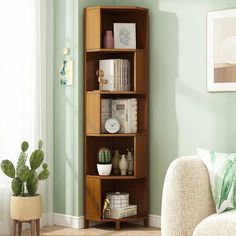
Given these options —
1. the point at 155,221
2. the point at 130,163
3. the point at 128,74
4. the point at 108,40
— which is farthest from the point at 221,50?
the point at 155,221

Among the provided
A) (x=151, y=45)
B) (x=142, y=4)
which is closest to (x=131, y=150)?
(x=151, y=45)

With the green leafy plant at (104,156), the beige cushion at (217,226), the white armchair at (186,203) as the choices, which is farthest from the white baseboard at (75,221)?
the beige cushion at (217,226)

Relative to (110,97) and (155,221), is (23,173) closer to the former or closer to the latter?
(110,97)

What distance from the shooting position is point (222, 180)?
4.02 meters

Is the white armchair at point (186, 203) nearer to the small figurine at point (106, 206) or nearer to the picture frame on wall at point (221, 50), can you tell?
the picture frame on wall at point (221, 50)

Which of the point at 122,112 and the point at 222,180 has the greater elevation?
the point at 122,112

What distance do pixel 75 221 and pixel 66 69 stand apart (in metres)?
1.35

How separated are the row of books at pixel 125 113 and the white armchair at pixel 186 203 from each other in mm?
1219

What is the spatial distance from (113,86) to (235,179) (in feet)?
5.04

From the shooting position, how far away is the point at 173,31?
5.06 m

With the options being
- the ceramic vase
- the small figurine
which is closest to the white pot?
the small figurine

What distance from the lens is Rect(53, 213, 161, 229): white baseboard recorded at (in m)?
5.20

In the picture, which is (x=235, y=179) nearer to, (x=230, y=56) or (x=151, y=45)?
(x=230, y=56)

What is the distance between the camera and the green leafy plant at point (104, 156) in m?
5.11
